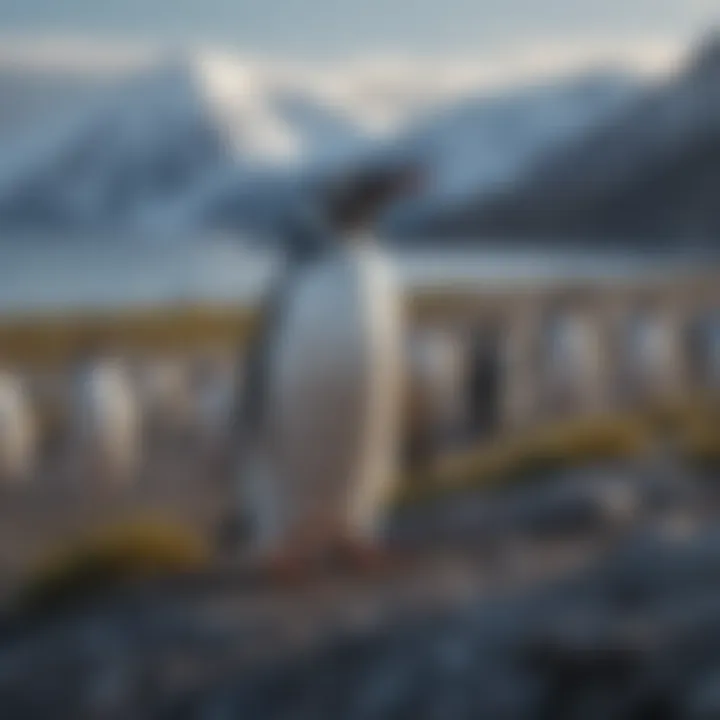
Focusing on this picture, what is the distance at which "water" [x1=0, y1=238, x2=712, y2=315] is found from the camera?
6.10 ft

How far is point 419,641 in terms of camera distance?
1704mm

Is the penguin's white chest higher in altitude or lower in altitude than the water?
lower

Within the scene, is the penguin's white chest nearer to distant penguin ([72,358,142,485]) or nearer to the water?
the water

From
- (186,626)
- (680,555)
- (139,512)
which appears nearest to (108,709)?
(186,626)

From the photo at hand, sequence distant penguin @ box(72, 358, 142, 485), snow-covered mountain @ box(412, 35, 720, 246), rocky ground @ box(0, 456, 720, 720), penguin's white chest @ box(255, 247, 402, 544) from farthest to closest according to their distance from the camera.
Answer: distant penguin @ box(72, 358, 142, 485), snow-covered mountain @ box(412, 35, 720, 246), penguin's white chest @ box(255, 247, 402, 544), rocky ground @ box(0, 456, 720, 720)

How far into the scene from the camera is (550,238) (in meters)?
2.26

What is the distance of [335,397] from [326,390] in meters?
0.02

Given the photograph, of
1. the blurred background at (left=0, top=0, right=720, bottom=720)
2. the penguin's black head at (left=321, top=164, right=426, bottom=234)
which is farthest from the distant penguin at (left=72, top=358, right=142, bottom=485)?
the penguin's black head at (left=321, top=164, right=426, bottom=234)

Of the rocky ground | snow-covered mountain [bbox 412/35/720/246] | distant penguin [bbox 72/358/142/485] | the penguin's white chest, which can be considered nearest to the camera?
the rocky ground

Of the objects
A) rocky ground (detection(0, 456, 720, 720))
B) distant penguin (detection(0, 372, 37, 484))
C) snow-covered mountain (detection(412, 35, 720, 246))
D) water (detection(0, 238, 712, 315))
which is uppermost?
snow-covered mountain (detection(412, 35, 720, 246))

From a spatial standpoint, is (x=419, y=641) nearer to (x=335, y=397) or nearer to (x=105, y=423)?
(x=335, y=397)

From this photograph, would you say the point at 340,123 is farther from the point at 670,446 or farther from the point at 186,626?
the point at 670,446

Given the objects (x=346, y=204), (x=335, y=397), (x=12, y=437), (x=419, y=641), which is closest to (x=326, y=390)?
(x=335, y=397)

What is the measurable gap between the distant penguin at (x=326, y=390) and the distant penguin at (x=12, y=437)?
0.74 m
